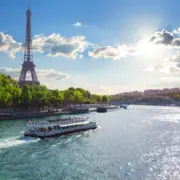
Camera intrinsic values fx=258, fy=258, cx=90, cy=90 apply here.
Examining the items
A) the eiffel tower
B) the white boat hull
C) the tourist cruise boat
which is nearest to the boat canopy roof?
the tourist cruise boat

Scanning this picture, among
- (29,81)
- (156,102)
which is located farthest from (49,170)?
(156,102)

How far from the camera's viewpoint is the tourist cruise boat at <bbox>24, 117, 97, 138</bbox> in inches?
1414

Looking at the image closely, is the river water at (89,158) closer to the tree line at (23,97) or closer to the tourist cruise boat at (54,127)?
the tourist cruise boat at (54,127)

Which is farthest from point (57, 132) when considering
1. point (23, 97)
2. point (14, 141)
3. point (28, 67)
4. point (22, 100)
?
point (28, 67)

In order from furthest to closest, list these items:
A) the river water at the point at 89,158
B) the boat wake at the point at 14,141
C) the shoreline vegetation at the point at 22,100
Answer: the shoreline vegetation at the point at 22,100, the boat wake at the point at 14,141, the river water at the point at 89,158

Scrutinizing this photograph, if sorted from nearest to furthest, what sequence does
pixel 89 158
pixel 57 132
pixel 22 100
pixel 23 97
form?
pixel 89 158 < pixel 57 132 < pixel 23 97 < pixel 22 100

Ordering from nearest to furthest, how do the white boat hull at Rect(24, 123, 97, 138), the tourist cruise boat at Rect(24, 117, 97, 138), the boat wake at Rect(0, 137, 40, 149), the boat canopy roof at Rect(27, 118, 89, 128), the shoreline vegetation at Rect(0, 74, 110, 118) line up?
1. the boat wake at Rect(0, 137, 40, 149)
2. the white boat hull at Rect(24, 123, 97, 138)
3. the tourist cruise boat at Rect(24, 117, 97, 138)
4. the boat canopy roof at Rect(27, 118, 89, 128)
5. the shoreline vegetation at Rect(0, 74, 110, 118)

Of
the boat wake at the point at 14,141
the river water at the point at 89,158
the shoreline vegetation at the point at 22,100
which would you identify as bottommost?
the river water at the point at 89,158

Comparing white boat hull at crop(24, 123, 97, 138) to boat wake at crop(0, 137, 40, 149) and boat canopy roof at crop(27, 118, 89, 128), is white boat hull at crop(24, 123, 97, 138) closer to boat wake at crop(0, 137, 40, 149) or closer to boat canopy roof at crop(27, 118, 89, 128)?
boat canopy roof at crop(27, 118, 89, 128)

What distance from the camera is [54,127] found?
3881 centimetres

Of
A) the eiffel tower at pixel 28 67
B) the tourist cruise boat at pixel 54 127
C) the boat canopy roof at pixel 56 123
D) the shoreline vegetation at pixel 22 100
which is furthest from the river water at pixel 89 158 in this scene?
the eiffel tower at pixel 28 67

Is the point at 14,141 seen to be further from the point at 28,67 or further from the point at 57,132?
the point at 28,67

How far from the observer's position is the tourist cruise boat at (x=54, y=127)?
3591 cm

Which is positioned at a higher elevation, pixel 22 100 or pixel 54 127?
pixel 22 100
